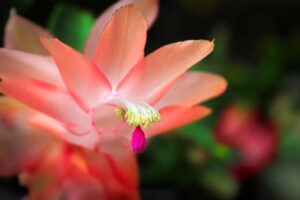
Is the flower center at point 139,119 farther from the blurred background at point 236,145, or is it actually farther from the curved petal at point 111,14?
the blurred background at point 236,145

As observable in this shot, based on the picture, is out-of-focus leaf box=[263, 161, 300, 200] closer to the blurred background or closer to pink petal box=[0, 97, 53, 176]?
the blurred background

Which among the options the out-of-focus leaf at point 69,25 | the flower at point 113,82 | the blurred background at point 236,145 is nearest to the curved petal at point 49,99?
the flower at point 113,82

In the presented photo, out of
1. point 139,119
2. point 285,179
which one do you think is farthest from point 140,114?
point 285,179

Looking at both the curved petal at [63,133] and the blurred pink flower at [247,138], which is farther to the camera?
the blurred pink flower at [247,138]

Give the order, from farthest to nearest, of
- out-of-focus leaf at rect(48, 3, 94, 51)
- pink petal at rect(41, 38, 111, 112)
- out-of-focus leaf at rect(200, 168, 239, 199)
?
out-of-focus leaf at rect(200, 168, 239, 199), out-of-focus leaf at rect(48, 3, 94, 51), pink petal at rect(41, 38, 111, 112)

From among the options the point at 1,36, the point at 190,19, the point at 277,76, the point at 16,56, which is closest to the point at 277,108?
Answer: the point at 277,76

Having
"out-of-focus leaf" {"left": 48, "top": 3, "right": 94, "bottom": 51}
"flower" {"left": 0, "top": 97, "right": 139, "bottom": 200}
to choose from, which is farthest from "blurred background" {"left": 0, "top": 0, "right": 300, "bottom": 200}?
"flower" {"left": 0, "top": 97, "right": 139, "bottom": 200}

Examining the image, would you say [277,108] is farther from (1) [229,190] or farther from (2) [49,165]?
(2) [49,165]

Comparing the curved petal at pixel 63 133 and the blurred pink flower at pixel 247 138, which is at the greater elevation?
the curved petal at pixel 63 133
